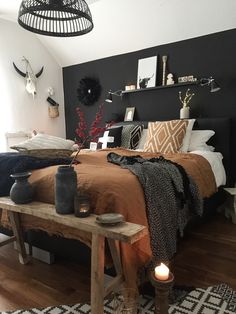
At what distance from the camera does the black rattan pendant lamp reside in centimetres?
169

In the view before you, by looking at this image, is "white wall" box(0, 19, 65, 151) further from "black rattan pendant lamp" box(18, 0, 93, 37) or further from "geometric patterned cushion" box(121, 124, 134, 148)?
"black rattan pendant lamp" box(18, 0, 93, 37)

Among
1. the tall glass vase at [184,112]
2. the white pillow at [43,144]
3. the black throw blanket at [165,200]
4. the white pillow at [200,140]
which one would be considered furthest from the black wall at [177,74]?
the white pillow at [43,144]

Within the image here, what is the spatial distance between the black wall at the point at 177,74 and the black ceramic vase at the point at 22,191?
2.55 metres

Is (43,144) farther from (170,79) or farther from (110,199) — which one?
(170,79)

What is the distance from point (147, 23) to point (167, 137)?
165 centimetres

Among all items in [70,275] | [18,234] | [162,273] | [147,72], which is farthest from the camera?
[147,72]

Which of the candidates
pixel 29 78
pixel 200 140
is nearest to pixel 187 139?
pixel 200 140

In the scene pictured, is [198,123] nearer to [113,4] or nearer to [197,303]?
[113,4]

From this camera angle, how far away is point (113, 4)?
3.51m

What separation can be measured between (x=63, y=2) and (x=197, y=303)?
1993 millimetres

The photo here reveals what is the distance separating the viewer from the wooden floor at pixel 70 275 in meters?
1.69

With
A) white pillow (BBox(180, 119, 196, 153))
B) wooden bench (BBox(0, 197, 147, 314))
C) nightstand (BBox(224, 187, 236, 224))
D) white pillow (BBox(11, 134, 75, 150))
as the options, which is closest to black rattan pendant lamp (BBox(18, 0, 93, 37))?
white pillow (BBox(11, 134, 75, 150))

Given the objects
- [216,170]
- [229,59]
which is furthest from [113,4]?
[216,170]

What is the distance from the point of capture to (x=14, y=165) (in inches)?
82.2
